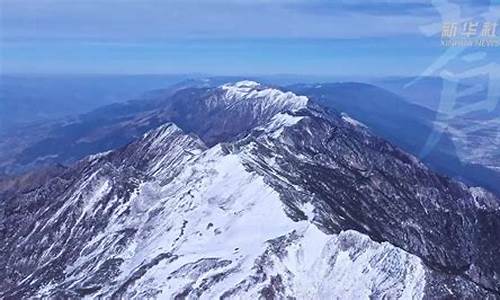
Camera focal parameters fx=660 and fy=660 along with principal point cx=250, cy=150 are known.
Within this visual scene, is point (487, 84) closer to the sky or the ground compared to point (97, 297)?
closer to the sky

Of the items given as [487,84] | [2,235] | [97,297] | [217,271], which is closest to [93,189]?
[2,235]

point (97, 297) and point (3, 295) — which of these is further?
point (3, 295)

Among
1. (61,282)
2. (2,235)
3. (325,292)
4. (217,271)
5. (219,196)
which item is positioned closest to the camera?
(325,292)

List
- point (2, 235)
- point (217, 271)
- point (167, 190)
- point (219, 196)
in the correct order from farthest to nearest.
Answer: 1. point (2, 235)
2. point (167, 190)
3. point (219, 196)
4. point (217, 271)

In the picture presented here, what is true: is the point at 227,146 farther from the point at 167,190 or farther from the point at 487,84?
the point at 487,84

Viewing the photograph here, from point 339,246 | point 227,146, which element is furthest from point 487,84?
point 227,146

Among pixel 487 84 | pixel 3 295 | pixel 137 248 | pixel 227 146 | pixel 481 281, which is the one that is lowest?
pixel 481 281
